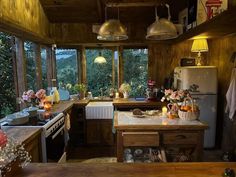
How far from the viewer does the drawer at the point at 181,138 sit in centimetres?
250

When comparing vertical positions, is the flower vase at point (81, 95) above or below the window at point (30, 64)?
below

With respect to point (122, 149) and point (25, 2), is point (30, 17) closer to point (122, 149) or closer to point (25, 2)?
point (25, 2)

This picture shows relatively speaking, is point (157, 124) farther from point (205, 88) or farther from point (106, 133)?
point (106, 133)

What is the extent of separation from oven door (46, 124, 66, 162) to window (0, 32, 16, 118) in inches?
30.5

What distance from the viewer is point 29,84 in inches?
141

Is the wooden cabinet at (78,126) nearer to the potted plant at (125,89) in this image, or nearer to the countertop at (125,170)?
the potted plant at (125,89)

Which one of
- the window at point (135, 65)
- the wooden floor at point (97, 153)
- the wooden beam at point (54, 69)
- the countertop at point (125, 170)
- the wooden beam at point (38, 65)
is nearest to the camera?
the countertop at point (125, 170)

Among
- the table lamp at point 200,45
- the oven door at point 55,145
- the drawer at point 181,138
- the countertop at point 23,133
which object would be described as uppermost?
the table lamp at point 200,45

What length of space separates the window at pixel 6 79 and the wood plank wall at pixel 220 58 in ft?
10.8

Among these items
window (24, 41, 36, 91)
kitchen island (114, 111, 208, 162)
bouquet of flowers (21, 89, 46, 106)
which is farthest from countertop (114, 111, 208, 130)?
window (24, 41, 36, 91)

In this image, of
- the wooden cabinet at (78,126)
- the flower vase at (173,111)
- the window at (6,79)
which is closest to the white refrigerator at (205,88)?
the flower vase at (173,111)

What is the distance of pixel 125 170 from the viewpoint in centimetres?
136

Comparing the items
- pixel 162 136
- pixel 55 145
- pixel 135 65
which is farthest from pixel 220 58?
pixel 55 145

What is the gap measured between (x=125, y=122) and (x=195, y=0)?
259cm
